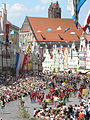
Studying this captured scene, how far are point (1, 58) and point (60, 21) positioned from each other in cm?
5662

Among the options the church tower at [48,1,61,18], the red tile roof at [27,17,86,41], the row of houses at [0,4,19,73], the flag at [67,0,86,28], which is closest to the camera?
the flag at [67,0,86,28]

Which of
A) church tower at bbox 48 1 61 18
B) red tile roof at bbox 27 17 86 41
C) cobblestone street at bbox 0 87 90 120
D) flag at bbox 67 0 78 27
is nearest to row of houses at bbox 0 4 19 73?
cobblestone street at bbox 0 87 90 120

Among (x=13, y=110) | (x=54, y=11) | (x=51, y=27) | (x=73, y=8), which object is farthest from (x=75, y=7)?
(x=54, y=11)

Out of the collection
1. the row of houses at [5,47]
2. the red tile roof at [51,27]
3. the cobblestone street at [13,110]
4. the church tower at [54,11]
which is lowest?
the cobblestone street at [13,110]

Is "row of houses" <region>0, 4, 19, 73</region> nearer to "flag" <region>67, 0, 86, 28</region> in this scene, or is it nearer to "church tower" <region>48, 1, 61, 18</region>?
"flag" <region>67, 0, 86, 28</region>

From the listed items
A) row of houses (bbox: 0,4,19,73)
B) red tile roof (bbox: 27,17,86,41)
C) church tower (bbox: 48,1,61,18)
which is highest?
church tower (bbox: 48,1,61,18)

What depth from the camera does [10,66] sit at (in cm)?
5619

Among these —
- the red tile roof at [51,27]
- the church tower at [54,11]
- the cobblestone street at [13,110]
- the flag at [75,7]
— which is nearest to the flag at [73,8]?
the flag at [75,7]

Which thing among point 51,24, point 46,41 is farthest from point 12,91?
point 51,24

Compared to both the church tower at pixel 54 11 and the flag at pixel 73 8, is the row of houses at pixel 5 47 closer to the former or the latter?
the flag at pixel 73 8

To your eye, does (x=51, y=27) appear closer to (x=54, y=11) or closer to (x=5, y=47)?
(x=54, y=11)

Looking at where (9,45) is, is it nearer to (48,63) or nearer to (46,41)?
(48,63)

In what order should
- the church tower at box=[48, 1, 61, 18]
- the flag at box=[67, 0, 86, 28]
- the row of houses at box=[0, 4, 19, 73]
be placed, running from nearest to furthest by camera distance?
the flag at box=[67, 0, 86, 28] → the row of houses at box=[0, 4, 19, 73] → the church tower at box=[48, 1, 61, 18]

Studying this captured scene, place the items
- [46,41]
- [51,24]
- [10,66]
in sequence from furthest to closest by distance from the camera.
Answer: [51,24] < [46,41] < [10,66]
